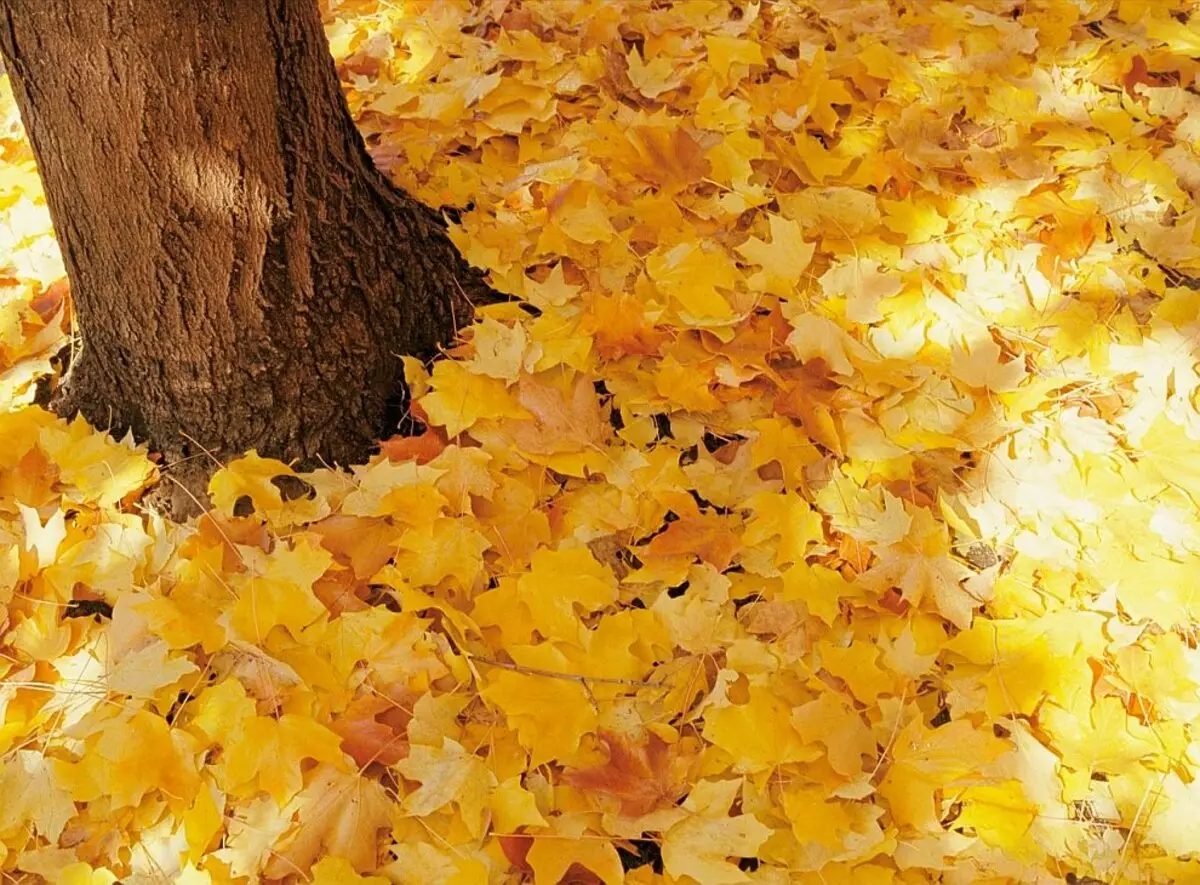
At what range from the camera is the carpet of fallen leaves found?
133 cm

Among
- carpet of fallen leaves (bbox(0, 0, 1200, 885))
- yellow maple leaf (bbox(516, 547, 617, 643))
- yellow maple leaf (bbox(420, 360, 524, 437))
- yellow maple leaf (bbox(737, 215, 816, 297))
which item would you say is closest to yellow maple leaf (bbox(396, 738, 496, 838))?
carpet of fallen leaves (bbox(0, 0, 1200, 885))

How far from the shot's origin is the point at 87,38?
4.61 ft

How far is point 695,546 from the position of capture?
5.23 ft

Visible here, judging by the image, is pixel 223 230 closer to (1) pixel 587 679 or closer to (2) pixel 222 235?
(2) pixel 222 235

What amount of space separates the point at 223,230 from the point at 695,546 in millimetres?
947

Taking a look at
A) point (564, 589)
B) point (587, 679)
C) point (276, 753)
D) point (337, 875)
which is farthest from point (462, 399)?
point (337, 875)

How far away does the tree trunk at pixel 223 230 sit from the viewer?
1447mm

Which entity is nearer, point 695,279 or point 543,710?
point 543,710

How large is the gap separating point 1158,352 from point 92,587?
6.38ft

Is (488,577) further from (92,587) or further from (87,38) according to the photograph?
(87,38)

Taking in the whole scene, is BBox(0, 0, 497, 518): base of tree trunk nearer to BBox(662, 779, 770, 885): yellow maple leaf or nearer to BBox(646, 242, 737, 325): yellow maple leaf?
BBox(646, 242, 737, 325): yellow maple leaf

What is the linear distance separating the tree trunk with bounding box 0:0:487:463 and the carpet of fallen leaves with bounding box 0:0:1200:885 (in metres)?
0.10

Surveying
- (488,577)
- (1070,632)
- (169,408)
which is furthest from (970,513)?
(169,408)

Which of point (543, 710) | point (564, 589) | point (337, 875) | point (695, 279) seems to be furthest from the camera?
point (695, 279)
